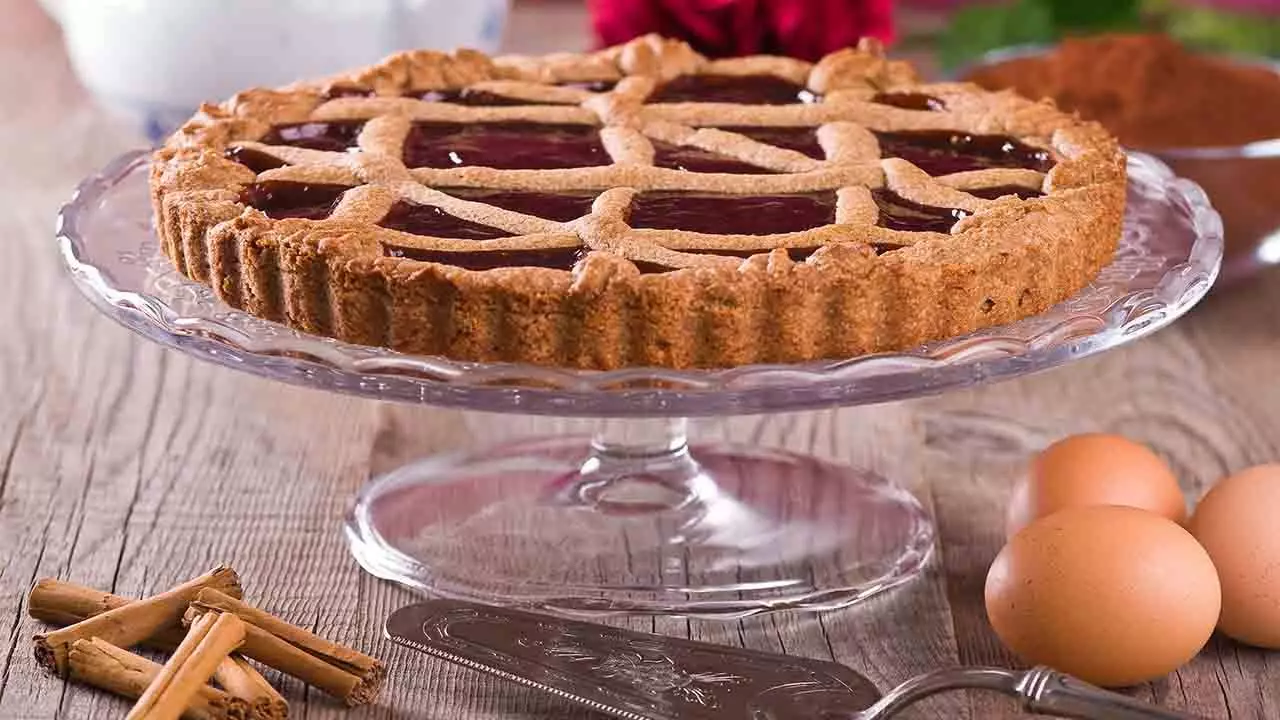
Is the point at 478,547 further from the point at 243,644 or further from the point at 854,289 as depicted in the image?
the point at 854,289

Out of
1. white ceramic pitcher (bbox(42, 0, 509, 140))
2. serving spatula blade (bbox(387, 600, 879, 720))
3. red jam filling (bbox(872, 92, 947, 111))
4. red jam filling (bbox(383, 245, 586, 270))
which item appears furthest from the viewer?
white ceramic pitcher (bbox(42, 0, 509, 140))

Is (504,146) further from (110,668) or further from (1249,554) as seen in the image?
(1249,554)

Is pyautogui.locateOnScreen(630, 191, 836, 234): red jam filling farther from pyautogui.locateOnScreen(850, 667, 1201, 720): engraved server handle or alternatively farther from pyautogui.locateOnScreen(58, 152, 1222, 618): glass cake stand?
pyautogui.locateOnScreen(850, 667, 1201, 720): engraved server handle

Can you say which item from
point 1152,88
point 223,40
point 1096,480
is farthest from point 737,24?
point 1096,480

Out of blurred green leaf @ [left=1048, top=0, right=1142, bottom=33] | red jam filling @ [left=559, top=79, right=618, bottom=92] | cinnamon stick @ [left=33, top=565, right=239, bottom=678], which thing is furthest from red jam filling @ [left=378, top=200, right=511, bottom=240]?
blurred green leaf @ [left=1048, top=0, right=1142, bottom=33]

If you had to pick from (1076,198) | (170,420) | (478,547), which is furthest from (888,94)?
(170,420)

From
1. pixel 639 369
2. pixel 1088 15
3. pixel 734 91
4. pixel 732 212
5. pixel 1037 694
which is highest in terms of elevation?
pixel 1088 15
